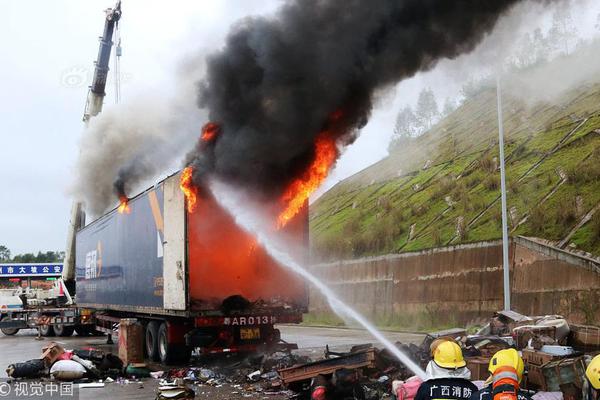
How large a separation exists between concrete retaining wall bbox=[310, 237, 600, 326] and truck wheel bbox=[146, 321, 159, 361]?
34.6 feet

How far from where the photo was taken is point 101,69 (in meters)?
27.0

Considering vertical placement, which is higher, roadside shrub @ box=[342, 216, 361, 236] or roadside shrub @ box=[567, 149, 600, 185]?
roadside shrub @ box=[567, 149, 600, 185]

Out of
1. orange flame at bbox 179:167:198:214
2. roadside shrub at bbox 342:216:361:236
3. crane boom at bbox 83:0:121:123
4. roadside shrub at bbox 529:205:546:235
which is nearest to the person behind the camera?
orange flame at bbox 179:167:198:214

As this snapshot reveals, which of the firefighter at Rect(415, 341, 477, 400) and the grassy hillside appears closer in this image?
the firefighter at Rect(415, 341, 477, 400)

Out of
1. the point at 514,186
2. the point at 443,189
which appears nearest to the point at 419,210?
the point at 443,189

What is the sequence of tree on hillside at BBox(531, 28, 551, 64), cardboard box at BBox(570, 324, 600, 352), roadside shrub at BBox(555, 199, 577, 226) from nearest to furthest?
cardboard box at BBox(570, 324, 600, 352), roadside shrub at BBox(555, 199, 577, 226), tree on hillside at BBox(531, 28, 551, 64)

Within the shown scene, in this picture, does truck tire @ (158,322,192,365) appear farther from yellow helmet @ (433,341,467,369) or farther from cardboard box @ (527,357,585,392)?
yellow helmet @ (433,341,467,369)

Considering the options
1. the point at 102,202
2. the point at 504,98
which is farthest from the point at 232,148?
the point at 504,98

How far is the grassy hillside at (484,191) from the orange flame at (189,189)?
1156 cm

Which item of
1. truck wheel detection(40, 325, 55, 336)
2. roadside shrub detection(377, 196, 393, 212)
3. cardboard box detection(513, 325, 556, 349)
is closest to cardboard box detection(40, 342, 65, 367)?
cardboard box detection(513, 325, 556, 349)

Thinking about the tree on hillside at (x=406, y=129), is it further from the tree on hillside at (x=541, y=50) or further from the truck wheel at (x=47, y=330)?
the truck wheel at (x=47, y=330)

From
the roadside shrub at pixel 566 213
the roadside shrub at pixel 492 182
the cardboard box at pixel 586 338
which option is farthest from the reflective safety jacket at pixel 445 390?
the roadside shrub at pixel 492 182

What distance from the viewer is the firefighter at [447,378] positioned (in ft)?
14.6

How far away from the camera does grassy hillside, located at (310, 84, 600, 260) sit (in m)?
20.9
